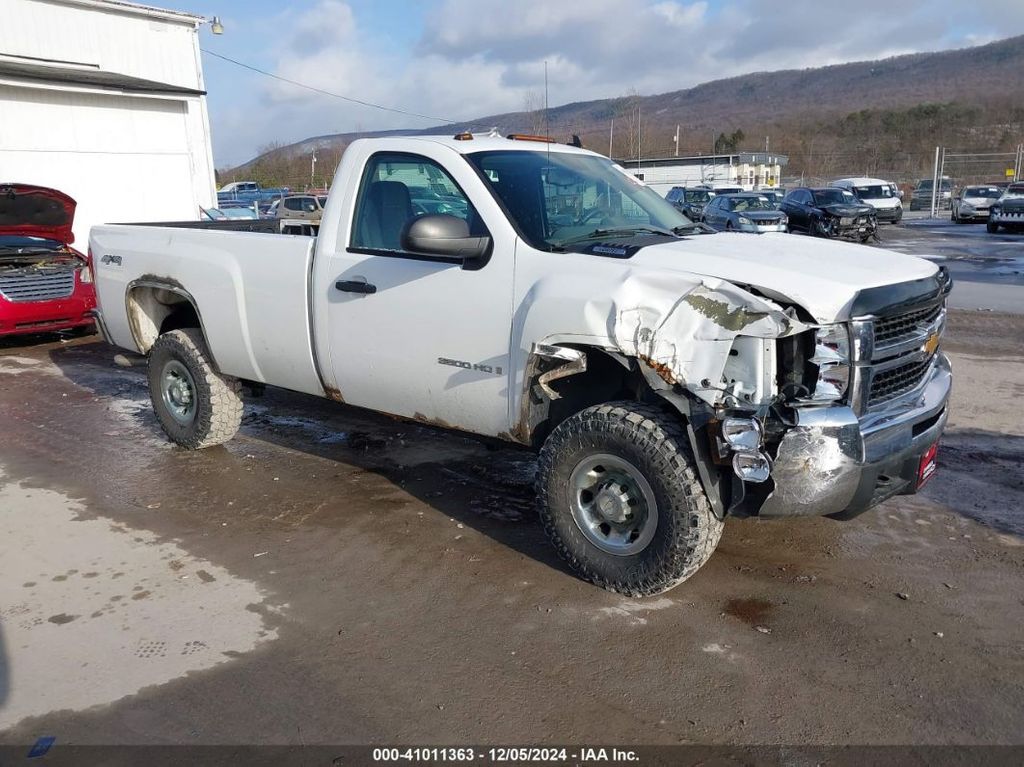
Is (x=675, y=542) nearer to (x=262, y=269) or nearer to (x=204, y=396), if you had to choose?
(x=262, y=269)

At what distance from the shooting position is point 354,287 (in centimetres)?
479

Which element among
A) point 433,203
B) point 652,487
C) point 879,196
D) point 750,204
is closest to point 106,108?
point 433,203

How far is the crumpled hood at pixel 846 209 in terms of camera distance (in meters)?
23.4

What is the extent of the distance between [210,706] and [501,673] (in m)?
1.13

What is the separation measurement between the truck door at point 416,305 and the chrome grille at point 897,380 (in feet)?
5.56

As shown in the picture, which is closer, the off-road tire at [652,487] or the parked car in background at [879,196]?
the off-road tire at [652,487]

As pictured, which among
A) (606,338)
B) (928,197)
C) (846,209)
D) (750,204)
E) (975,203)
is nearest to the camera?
(606,338)

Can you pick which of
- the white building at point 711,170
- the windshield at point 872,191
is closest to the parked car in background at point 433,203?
the windshield at point 872,191

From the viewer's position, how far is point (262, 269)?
17.5 ft

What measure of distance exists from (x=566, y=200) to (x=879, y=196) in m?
32.8

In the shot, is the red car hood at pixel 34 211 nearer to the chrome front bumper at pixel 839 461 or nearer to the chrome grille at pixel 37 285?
the chrome grille at pixel 37 285

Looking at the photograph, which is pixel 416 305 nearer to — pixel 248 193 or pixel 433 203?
pixel 433 203

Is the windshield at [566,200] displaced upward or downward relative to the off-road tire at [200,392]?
upward

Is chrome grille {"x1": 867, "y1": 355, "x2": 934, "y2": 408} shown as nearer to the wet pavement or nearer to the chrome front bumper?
the chrome front bumper
